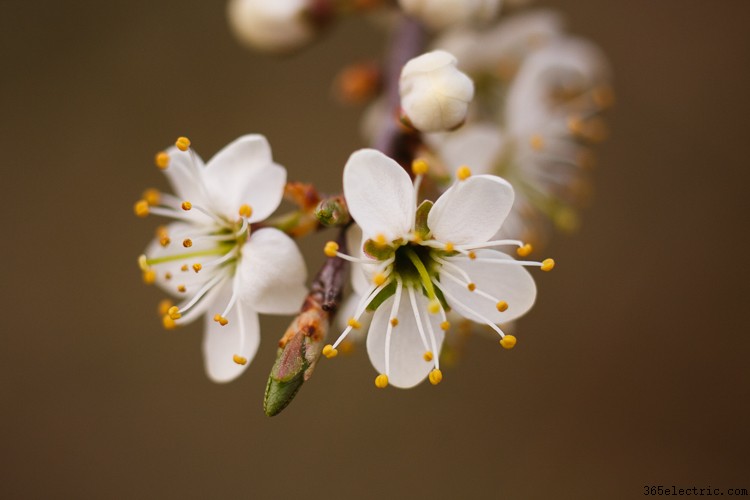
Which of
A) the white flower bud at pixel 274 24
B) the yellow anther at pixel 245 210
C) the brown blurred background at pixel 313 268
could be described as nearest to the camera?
the yellow anther at pixel 245 210

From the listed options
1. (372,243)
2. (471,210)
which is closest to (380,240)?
(372,243)

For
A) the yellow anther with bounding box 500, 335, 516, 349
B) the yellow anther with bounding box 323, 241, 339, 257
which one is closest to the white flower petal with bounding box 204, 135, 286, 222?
the yellow anther with bounding box 323, 241, 339, 257

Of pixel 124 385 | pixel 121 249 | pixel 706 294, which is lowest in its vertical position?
pixel 124 385

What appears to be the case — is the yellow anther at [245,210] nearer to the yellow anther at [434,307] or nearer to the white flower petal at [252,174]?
the white flower petal at [252,174]

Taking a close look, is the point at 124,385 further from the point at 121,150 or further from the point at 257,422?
the point at 121,150

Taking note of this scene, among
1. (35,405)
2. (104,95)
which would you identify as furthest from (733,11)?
(35,405)

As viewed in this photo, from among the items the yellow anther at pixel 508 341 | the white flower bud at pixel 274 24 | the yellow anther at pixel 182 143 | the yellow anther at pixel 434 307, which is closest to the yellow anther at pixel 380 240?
the yellow anther at pixel 434 307
